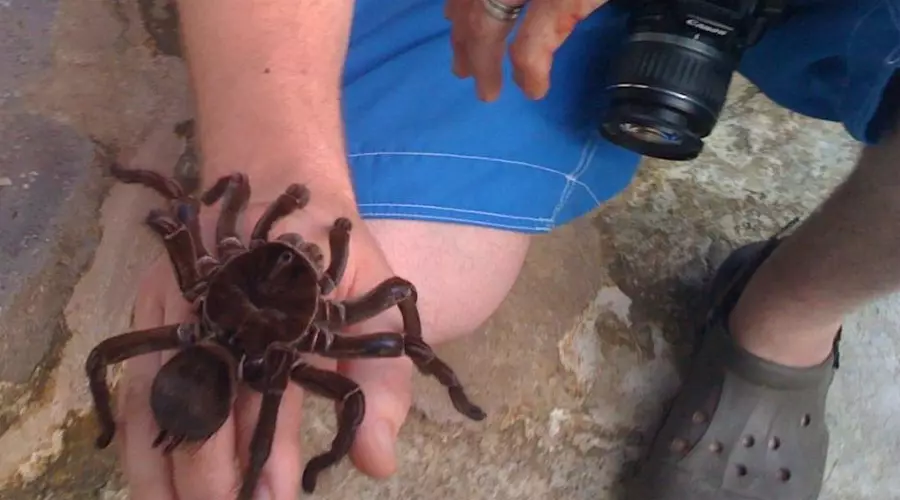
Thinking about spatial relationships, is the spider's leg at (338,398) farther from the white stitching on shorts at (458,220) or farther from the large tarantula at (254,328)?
the white stitching on shorts at (458,220)

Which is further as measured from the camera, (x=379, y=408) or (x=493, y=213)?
(x=493, y=213)

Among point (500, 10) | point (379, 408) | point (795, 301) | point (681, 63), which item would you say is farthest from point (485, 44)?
point (795, 301)

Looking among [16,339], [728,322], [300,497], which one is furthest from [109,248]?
[728,322]

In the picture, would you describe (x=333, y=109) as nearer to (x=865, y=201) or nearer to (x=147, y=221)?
(x=147, y=221)

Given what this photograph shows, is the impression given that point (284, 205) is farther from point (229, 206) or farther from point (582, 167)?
point (582, 167)

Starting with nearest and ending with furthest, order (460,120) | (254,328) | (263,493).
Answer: (263,493)
(254,328)
(460,120)

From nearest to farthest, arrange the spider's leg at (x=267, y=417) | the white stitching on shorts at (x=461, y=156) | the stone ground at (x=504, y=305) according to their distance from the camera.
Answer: the spider's leg at (x=267, y=417) → the white stitching on shorts at (x=461, y=156) → the stone ground at (x=504, y=305)

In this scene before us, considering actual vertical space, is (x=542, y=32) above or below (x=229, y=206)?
above

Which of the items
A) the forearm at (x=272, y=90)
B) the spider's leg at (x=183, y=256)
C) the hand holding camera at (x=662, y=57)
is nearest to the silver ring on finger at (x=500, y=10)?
the hand holding camera at (x=662, y=57)
